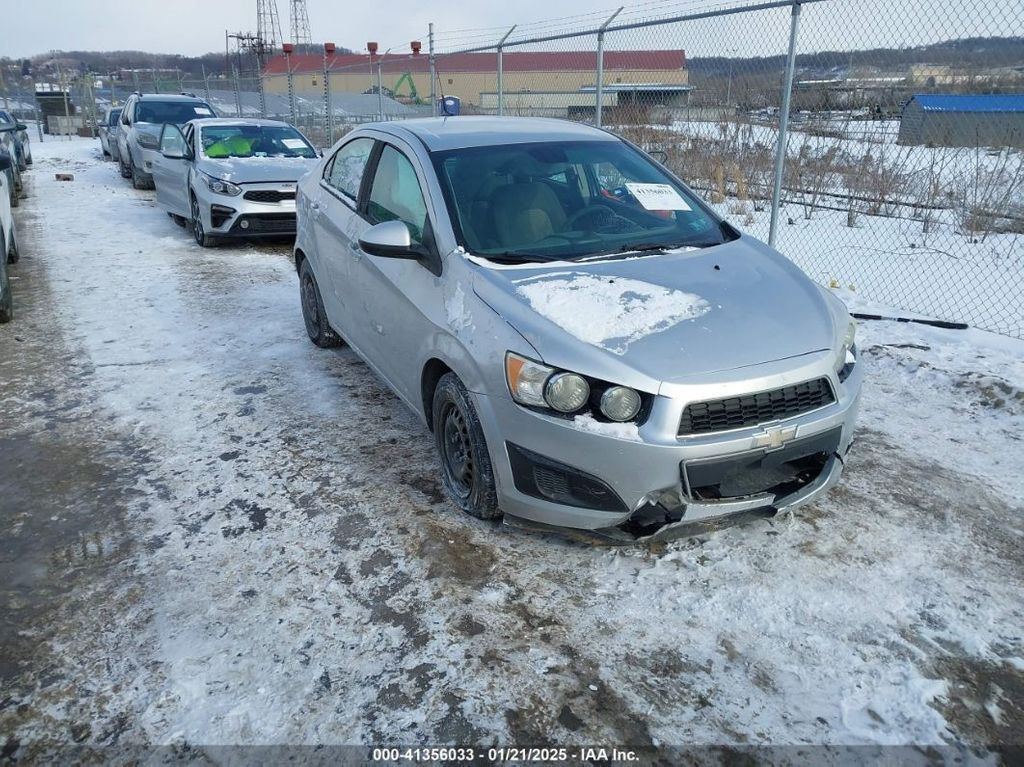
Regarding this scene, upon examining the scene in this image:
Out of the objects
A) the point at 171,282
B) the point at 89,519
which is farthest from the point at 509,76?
the point at 89,519

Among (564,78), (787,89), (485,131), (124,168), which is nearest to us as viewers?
(485,131)

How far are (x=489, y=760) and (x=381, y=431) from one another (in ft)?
8.11

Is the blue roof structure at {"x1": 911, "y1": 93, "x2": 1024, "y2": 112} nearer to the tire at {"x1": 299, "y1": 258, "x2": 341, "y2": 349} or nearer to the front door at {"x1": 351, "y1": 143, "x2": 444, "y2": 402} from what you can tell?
the front door at {"x1": 351, "y1": 143, "x2": 444, "y2": 402}

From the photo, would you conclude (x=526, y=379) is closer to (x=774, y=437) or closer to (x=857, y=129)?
(x=774, y=437)

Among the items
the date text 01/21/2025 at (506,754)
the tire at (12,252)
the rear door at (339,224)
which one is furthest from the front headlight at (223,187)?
the date text 01/21/2025 at (506,754)

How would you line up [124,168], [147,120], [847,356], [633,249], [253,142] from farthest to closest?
[124,168] < [147,120] < [253,142] < [633,249] < [847,356]

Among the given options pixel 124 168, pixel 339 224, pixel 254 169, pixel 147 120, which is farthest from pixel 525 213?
pixel 124 168

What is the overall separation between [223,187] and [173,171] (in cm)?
190

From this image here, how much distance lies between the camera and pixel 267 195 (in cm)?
928

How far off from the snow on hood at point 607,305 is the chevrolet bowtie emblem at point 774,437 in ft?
1.80

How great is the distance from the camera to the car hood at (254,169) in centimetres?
923

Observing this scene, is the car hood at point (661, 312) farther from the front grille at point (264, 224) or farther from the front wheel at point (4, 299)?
the front grille at point (264, 224)

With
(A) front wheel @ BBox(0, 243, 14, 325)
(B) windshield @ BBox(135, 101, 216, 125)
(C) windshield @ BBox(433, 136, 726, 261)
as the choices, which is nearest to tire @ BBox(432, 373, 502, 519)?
(C) windshield @ BBox(433, 136, 726, 261)

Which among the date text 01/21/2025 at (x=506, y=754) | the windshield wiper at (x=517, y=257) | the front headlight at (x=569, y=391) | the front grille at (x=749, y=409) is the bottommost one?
the date text 01/21/2025 at (x=506, y=754)
